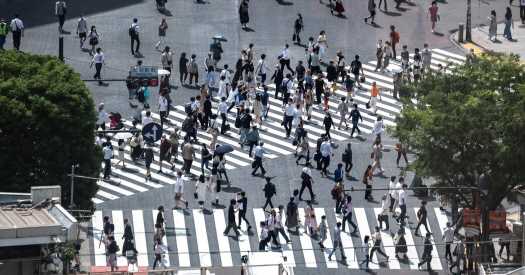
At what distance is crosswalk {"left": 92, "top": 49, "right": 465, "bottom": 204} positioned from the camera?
84.8 m

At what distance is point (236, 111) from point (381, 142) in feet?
24.8

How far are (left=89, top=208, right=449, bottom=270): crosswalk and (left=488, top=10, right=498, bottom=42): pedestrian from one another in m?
23.2

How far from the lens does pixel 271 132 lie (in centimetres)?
9119

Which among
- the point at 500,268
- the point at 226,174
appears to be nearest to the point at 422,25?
the point at 226,174

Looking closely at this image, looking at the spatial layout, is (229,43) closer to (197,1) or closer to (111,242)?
(197,1)

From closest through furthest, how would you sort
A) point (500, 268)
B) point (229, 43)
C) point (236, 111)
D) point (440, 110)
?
point (500, 268) < point (440, 110) < point (236, 111) < point (229, 43)

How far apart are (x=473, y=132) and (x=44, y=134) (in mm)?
16841

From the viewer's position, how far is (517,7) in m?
110

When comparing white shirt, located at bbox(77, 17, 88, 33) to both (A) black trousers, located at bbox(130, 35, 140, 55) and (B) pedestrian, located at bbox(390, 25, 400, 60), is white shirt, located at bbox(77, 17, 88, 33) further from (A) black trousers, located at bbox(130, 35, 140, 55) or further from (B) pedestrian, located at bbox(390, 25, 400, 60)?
(B) pedestrian, located at bbox(390, 25, 400, 60)

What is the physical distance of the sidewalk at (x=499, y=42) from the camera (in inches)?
4065

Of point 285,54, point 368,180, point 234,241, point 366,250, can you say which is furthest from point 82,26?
point 366,250

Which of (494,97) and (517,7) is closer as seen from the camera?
(494,97)

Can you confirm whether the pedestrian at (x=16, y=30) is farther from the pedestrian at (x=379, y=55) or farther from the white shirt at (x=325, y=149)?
the white shirt at (x=325, y=149)

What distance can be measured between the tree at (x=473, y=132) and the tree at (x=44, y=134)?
→ 13.0m
